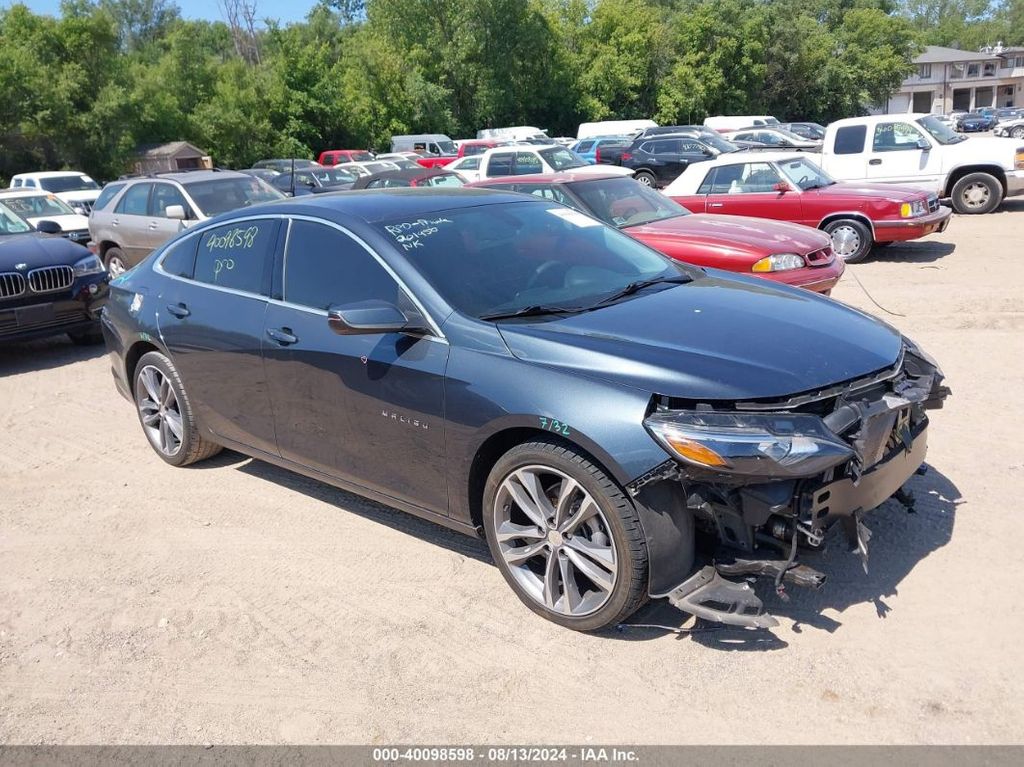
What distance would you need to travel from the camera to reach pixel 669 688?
3367 mm

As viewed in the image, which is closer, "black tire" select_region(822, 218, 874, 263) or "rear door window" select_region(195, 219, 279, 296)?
"rear door window" select_region(195, 219, 279, 296)

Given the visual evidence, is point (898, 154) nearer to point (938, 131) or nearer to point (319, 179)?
point (938, 131)

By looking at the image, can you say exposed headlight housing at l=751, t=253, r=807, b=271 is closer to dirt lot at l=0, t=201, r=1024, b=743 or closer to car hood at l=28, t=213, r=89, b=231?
dirt lot at l=0, t=201, r=1024, b=743

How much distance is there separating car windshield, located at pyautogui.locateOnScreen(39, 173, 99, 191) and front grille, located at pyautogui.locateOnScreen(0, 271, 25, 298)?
18904 mm

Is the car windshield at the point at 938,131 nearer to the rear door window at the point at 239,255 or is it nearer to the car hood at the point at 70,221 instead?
the rear door window at the point at 239,255

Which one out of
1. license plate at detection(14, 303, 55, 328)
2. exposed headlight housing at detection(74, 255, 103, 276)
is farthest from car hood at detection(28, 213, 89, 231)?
license plate at detection(14, 303, 55, 328)

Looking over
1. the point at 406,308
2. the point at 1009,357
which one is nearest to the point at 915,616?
the point at 406,308

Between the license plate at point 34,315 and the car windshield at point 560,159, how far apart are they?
11.0m

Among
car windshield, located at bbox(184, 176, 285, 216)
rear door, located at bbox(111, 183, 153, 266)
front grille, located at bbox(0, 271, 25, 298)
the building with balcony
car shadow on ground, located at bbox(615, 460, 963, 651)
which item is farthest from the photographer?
the building with balcony

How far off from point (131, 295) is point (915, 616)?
16.1ft

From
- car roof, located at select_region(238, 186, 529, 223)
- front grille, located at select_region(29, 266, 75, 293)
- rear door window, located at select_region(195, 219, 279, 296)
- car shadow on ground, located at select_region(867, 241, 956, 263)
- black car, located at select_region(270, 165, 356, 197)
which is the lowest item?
car shadow on ground, located at select_region(867, 241, 956, 263)


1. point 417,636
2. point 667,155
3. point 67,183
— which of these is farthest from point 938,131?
point 67,183

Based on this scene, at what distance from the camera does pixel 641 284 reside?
15.0 ft

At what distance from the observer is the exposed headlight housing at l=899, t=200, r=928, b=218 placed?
1180 centimetres
